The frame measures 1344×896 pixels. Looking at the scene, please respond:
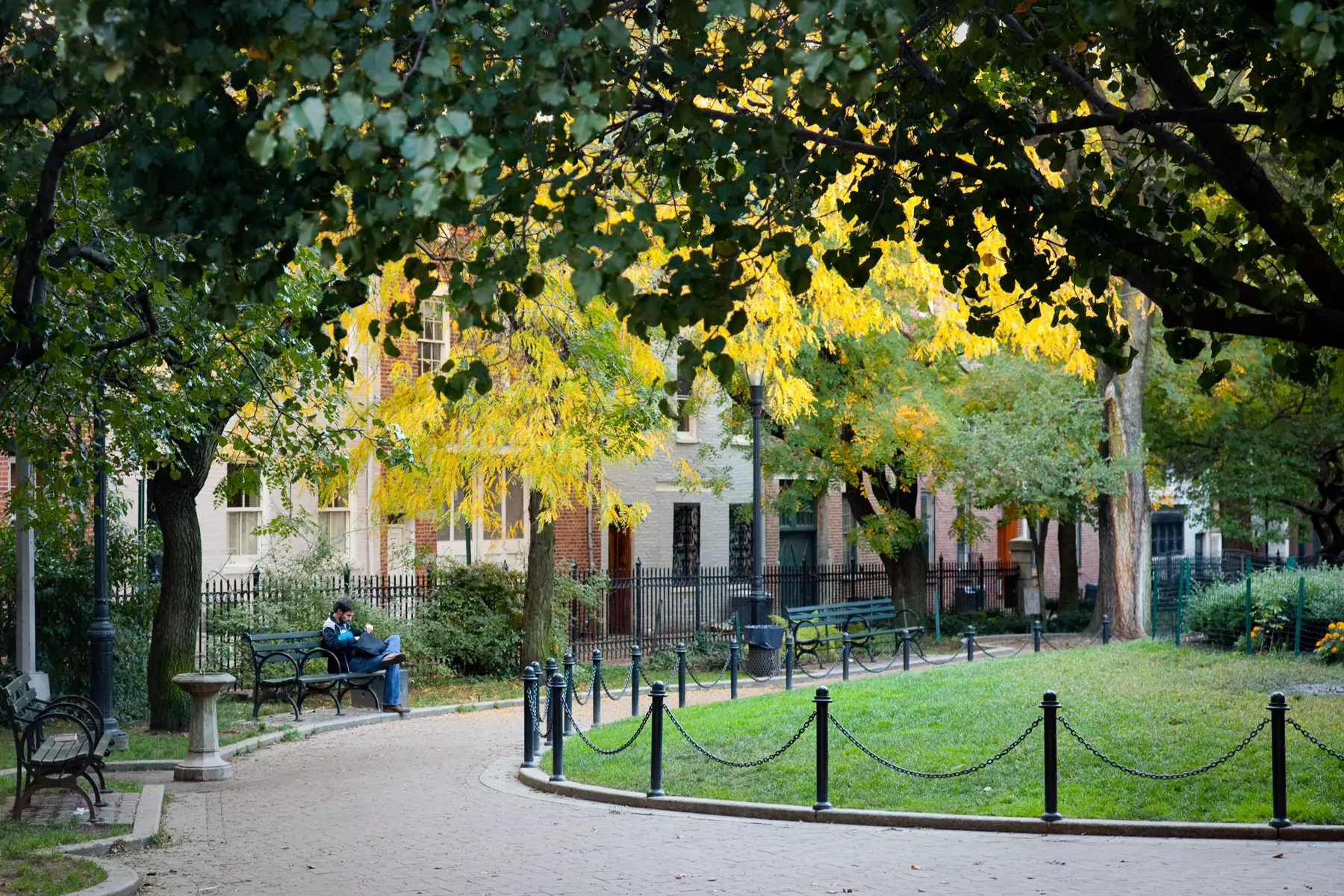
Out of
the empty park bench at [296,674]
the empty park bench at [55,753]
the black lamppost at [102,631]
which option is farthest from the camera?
the empty park bench at [296,674]

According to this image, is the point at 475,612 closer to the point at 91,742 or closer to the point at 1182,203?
the point at 91,742

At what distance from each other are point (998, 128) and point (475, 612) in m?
17.5

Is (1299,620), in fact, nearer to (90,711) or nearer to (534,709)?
(534,709)

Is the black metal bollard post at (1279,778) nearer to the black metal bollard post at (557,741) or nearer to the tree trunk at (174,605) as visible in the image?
the black metal bollard post at (557,741)

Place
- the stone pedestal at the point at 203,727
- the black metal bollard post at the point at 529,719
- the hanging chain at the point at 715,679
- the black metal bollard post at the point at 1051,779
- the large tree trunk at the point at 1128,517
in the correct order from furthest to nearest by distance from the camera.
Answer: the large tree trunk at the point at 1128,517
the hanging chain at the point at 715,679
the black metal bollard post at the point at 529,719
the stone pedestal at the point at 203,727
the black metal bollard post at the point at 1051,779

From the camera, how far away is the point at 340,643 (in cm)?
1995

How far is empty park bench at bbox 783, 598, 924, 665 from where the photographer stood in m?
23.8

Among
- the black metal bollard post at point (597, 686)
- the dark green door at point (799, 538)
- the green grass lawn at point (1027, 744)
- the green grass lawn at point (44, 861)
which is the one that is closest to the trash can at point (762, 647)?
the green grass lawn at point (1027, 744)

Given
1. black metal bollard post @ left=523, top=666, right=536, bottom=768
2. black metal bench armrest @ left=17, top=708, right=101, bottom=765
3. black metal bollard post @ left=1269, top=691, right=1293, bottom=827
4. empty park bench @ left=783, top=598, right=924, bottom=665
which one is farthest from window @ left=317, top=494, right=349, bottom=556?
black metal bollard post @ left=1269, top=691, right=1293, bottom=827

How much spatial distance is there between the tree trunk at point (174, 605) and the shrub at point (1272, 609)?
13.8 metres

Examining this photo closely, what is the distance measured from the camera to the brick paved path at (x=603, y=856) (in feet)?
29.8

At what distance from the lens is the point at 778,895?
29.1 ft

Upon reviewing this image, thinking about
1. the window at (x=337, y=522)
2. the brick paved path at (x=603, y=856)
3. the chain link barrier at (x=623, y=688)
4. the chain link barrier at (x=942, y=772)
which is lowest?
the chain link barrier at (x=623, y=688)

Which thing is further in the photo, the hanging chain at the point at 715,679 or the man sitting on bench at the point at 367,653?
the hanging chain at the point at 715,679
